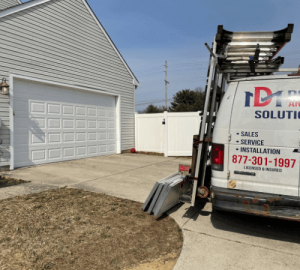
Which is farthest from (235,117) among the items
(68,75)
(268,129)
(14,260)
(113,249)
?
(68,75)

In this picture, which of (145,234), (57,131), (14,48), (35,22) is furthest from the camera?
(57,131)

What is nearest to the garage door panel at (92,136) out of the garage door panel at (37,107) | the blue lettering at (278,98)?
the garage door panel at (37,107)

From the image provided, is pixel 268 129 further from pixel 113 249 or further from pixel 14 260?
pixel 14 260

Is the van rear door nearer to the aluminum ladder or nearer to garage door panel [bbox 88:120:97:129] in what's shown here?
the aluminum ladder

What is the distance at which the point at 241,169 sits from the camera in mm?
3172

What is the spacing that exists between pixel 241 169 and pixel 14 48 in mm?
7182

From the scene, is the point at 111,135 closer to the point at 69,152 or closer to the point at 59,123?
the point at 69,152

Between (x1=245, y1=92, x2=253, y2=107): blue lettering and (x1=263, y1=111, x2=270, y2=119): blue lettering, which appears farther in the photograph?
(x1=245, y1=92, x2=253, y2=107): blue lettering

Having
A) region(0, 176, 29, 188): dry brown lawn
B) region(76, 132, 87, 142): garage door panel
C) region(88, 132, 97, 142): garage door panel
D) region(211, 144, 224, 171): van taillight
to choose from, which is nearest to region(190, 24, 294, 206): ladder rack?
region(211, 144, 224, 171): van taillight

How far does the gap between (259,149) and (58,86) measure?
7.40 m

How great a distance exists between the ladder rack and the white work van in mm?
457

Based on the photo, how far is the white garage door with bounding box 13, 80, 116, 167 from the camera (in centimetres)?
758

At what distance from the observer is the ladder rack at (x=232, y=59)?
3680 mm

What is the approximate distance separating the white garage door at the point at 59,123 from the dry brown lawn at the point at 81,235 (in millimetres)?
3529
